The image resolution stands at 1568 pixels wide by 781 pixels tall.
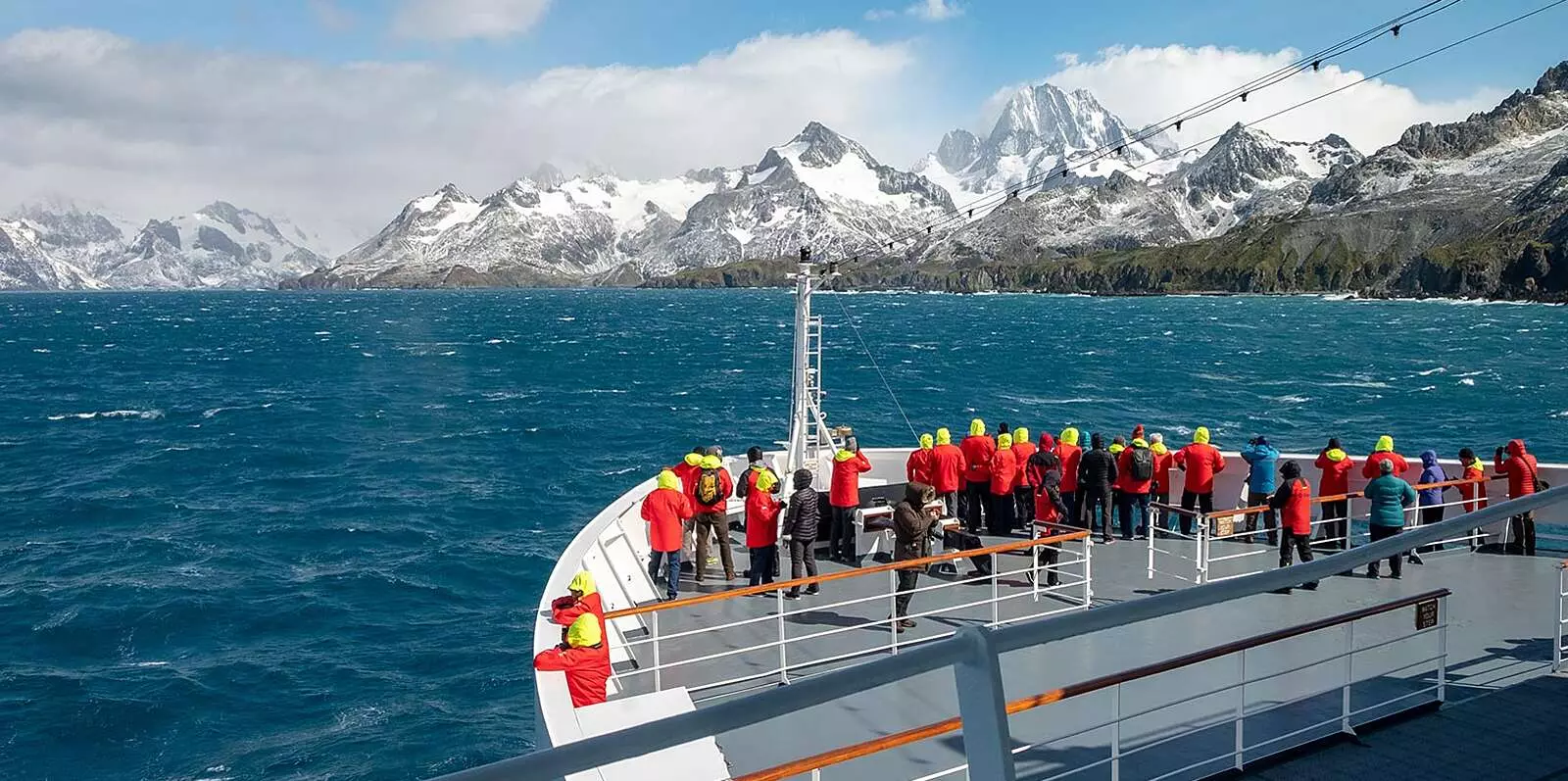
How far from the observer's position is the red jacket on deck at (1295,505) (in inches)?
545

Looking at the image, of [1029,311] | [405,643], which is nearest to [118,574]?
[405,643]

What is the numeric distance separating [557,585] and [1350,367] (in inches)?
3254

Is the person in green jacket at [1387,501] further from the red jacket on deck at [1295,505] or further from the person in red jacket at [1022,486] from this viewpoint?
the person in red jacket at [1022,486]

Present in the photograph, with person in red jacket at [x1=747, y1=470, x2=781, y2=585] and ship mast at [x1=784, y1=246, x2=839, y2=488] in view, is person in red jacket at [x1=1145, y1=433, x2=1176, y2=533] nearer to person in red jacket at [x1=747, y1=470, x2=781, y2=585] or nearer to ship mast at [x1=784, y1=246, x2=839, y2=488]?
ship mast at [x1=784, y1=246, x2=839, y2=488]

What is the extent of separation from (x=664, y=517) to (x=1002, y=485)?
586 cm

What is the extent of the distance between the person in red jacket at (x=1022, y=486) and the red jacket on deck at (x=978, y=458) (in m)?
0.42

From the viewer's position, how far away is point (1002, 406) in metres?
61.2

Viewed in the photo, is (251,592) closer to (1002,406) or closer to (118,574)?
(118,574)

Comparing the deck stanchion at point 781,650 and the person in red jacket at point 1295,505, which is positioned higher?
the person in red jacket at point 1295,505

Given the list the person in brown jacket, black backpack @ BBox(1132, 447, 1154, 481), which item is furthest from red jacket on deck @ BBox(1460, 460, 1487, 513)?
the person in brown jacket

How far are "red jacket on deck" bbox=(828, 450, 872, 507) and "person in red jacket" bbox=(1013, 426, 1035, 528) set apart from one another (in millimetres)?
2814

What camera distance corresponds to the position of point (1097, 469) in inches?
651

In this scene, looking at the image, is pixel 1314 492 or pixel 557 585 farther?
pixel 1314 492

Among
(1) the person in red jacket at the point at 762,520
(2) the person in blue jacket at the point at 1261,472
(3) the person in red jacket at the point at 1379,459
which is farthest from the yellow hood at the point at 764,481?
(3) the person in red jacket at the point at 1379,459
